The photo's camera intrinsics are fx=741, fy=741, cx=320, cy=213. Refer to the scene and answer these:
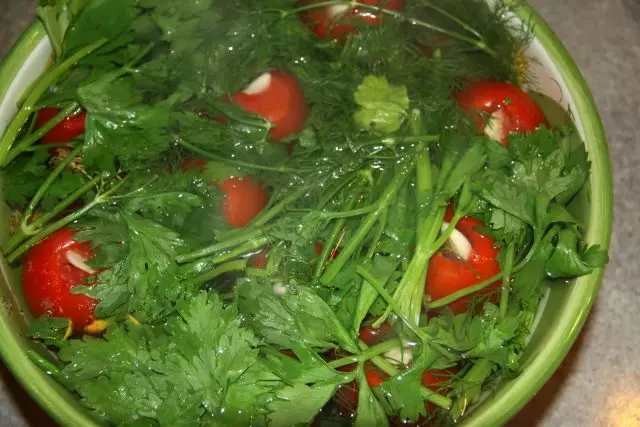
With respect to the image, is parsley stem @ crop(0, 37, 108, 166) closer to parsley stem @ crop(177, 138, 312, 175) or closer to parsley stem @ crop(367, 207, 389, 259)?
parsley stem @ crop(177, 138, 312, 175)

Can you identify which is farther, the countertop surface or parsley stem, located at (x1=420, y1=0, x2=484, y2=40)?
the countertop surface

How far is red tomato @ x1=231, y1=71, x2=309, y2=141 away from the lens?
1.01 m

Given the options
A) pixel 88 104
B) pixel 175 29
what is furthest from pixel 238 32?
pixel 88 104

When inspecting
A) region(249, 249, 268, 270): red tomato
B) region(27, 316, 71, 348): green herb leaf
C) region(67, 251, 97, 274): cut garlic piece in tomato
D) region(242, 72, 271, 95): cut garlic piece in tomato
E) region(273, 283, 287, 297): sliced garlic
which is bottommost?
region(27, 316, 71, 348): green herb leaf

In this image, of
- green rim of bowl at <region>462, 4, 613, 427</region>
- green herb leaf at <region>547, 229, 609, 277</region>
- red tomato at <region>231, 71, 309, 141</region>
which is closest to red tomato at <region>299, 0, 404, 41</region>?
red tomato at <region>231, 71, 309, 141</region>

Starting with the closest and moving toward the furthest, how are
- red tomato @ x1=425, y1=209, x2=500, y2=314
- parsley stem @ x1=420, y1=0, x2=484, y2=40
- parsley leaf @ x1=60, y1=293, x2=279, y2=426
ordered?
parsley leaf @ x1=60, y1=293, x2=279, y2=426 < red tomato @ x1=425, y1=209, x2=500, y2=314 < parsley stem @ x1=420, y1=0, x2=484, y2=40

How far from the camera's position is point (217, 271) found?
90 centimetres

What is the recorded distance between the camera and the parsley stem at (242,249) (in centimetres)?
90

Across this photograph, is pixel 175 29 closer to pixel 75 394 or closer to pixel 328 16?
pixel 328 16

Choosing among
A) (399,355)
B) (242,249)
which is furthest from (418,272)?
(242,249)

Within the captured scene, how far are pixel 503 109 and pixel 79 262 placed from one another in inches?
23.4

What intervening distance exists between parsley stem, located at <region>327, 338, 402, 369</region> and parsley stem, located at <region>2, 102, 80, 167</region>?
46 centimetres

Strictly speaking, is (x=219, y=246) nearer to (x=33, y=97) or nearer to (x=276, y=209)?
(x=276, y=209)

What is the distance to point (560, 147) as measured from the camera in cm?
94
